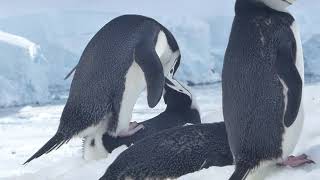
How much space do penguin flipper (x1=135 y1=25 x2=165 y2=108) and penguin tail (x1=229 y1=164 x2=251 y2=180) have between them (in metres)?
0.92

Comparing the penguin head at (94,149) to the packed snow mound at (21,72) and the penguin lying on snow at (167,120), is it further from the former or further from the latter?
the packed snow mound at (21,72)

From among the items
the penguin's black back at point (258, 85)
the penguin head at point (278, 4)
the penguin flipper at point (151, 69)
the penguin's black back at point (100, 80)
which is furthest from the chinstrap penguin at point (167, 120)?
the penguin head at point (278, 4)

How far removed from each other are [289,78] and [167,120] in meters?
1.44

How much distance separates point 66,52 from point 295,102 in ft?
53.1

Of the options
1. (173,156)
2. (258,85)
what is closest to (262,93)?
(258,85)

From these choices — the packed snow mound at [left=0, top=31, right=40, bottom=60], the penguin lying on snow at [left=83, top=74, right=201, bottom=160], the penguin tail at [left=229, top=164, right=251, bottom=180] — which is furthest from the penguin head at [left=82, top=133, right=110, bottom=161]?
the packed snow mound at [left=0, top=31, right=40, bottom=60]

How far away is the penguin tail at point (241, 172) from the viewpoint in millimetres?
2184

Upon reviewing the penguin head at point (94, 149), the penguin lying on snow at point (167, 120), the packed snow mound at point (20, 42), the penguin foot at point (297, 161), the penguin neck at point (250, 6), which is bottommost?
the packed snow mound at point (20, 42)

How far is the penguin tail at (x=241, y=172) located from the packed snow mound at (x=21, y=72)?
47.5 feet

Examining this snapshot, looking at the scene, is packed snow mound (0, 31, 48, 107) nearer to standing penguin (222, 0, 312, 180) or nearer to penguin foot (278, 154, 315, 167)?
standing penguin (222, 0, 312, 180)

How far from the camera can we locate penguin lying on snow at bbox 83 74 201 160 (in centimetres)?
336

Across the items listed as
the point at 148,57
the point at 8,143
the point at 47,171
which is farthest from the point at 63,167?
the point at 8,143

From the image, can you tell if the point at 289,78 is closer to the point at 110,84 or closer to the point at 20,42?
the point at 110,84

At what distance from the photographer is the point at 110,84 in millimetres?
3227
